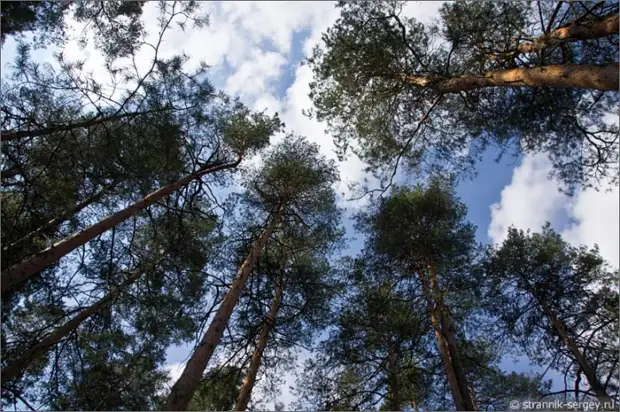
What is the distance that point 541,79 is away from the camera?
545cm

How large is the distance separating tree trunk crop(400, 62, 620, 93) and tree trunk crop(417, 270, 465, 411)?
418 cm

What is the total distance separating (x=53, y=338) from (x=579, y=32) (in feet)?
30.7

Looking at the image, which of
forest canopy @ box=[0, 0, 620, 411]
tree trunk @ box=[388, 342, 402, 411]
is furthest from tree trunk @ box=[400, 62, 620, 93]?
tree trunk @ box=[388, 342, 402, 411]

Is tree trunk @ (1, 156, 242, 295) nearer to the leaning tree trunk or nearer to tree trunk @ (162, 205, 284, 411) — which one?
tree trunk @ (162, 205, 284, 411)

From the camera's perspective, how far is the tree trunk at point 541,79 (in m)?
4.43

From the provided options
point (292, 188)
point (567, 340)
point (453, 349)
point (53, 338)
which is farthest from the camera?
point (292, 188)

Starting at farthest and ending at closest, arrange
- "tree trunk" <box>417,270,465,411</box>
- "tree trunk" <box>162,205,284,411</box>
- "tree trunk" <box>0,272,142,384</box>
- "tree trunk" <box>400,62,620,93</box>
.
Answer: "tree trunk" <box>417,270,465,411</box>
"tree trunk" <box>0,272,142,384</box>
"tree trunk" <box>162,205,284,411</box>
"tree trunk" <box>400,62,620,93</box>

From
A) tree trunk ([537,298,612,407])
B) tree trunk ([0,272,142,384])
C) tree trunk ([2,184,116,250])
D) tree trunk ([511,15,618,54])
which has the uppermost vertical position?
tree trunk ([511,15,618,54])

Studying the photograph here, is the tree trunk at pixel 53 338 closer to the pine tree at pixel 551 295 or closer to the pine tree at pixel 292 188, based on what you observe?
the pine tree at pixel 292 188

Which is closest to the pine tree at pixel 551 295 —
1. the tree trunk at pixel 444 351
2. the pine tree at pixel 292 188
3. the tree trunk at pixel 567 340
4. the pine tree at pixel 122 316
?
the tree trunk at pixel 567 340

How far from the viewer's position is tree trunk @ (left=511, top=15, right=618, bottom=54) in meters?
5.84

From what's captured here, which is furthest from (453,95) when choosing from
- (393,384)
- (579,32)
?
(393,384)

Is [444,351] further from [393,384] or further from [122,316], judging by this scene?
[122,316]

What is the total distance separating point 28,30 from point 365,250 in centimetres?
807
